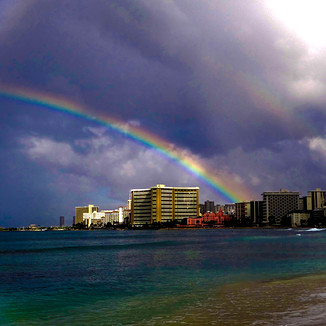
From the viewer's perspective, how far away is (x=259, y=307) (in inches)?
861

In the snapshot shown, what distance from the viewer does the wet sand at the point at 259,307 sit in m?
19.0

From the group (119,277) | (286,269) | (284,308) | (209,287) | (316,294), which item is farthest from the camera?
(286,269)

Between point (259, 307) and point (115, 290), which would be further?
point (115, 290)

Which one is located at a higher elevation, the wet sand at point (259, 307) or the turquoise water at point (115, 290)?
the wet sand at point (259, 307)

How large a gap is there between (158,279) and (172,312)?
556 inches

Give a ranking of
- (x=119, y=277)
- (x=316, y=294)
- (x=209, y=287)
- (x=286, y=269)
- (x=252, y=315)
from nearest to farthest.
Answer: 1. (x=252, y=315)
2. (x=316, y=294)
3. (x=209, y=287)
4. (x=119, y=277)
5. (x=286, y=269)

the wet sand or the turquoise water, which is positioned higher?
the wet sand

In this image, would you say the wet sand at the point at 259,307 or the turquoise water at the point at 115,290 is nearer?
the wet sand at the point at 259,307

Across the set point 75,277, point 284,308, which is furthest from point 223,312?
point 75,277

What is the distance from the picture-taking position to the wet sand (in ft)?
62.2

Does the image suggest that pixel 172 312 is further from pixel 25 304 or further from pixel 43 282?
pixel 43 282

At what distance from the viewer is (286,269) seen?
41.3m

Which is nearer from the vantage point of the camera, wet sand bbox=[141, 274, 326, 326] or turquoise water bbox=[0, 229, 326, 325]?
wet sand bbox=[141, 274, 326, 326]

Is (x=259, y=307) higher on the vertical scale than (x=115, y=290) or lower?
higher
